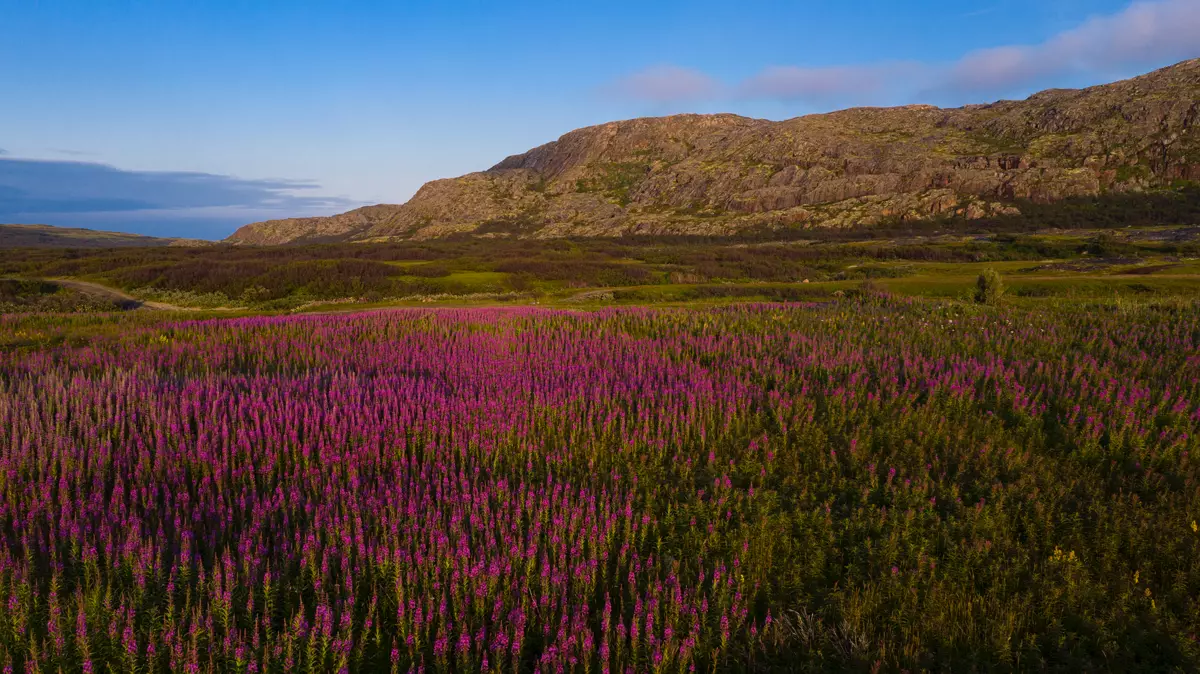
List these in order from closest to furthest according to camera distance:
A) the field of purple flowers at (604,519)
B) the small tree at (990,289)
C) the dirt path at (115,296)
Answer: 1. the field of purple flowers at (604,519)
2. the small tree at (990,289)
3. the dirt path at (115,296)

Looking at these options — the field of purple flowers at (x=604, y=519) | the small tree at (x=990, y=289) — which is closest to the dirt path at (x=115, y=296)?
the field of purple flowers at (x=604, y=519)

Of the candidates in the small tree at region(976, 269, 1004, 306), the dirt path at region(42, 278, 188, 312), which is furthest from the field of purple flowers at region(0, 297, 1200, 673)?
the dirt path at region(42, 278, 188, 312)

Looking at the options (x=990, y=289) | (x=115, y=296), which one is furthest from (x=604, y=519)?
(x=115, y=296)

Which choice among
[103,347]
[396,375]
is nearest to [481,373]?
[396,375]

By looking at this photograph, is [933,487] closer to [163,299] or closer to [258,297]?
[258,297]

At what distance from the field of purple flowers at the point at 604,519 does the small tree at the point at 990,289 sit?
1443 centimetres

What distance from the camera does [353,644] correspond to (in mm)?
3508

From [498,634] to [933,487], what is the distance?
477 centimetres

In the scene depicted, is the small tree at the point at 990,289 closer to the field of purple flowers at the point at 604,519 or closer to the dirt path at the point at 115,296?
the field of purple flowers at the point at 604,519

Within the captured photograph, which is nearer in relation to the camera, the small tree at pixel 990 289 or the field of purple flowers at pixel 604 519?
the field of purple flowers at pixel 604 519

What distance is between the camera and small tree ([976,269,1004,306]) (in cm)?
2338

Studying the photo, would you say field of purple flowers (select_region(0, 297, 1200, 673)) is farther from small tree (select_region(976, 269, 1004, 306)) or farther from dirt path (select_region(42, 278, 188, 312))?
dirt path (select_region(42, 278, 188, 312))

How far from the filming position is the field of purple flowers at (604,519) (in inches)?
141

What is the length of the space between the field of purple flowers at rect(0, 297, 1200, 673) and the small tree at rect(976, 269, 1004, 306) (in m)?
14.4
